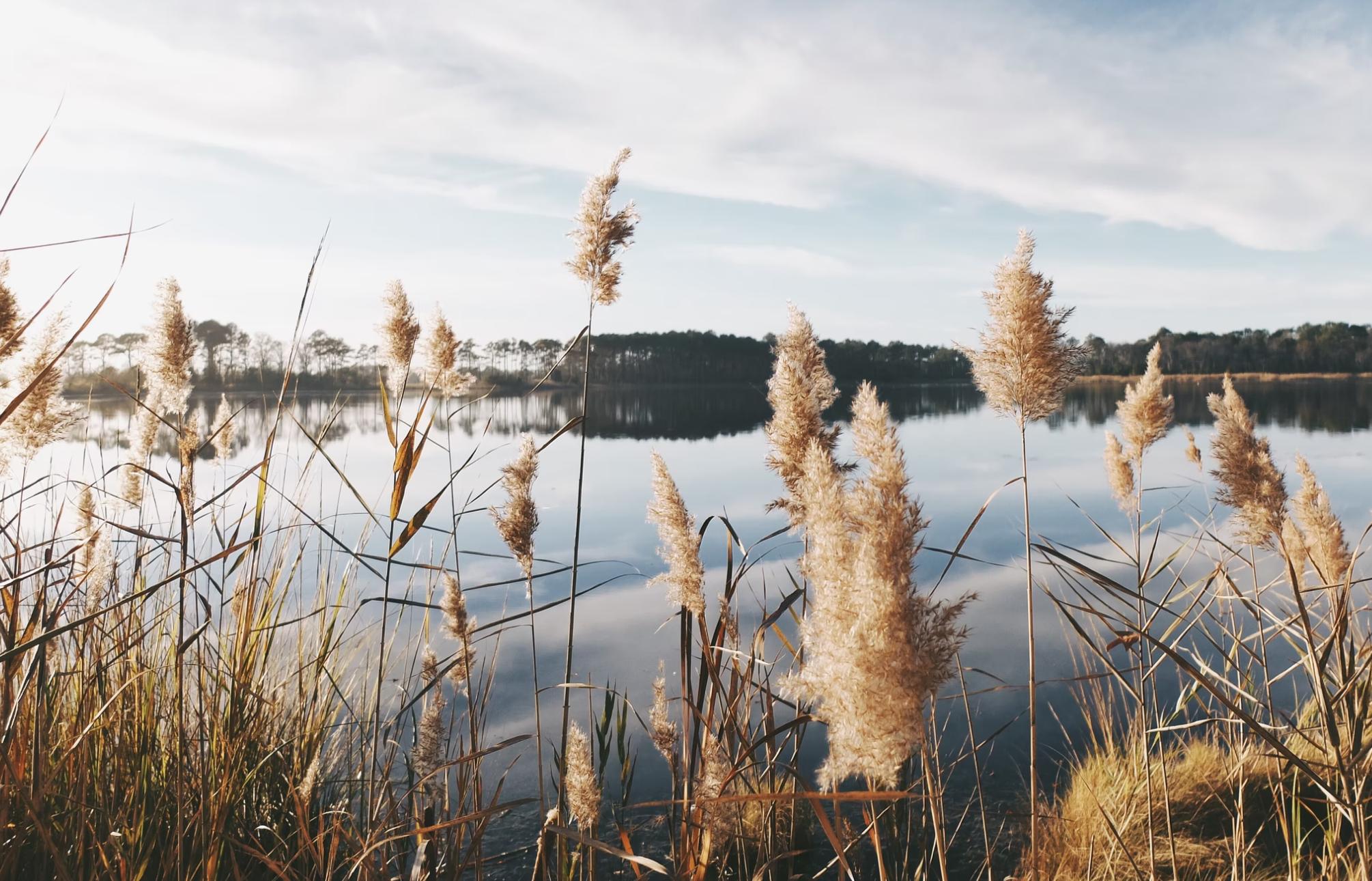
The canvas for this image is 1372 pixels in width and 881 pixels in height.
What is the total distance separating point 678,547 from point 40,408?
1.82 metres

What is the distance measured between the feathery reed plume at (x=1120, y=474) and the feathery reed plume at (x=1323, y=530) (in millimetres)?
962

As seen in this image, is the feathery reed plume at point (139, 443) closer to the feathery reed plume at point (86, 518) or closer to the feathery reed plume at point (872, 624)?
the feathery reed plume at point (86, 518)

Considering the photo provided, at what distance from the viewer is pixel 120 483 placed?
9.61 feet

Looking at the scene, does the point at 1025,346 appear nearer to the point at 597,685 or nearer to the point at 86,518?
the point at 597,685

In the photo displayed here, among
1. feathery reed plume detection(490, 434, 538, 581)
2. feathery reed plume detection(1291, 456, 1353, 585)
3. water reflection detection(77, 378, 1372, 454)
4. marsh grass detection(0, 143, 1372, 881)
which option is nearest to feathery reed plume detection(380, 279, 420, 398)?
marsh grass detection(0, 143, 1372, 881)

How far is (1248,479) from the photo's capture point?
9.09ft

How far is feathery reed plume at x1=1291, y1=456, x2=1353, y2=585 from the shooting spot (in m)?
3.01

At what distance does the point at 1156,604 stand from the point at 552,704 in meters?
5.38

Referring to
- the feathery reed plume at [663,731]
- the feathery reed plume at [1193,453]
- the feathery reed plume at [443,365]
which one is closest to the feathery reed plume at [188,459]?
the feathery reed plume at [443,365]

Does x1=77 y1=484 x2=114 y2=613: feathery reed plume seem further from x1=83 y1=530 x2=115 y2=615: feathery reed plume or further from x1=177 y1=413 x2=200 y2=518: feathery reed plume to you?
x1=177 y1=413 x2=200 y2=518: feathery reed plume

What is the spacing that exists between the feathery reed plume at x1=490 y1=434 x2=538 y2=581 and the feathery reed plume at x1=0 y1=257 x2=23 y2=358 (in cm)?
110

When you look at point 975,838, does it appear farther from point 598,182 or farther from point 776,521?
point 776,521

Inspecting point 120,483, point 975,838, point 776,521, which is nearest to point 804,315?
point 120,483

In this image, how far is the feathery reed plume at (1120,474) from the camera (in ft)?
13.8
